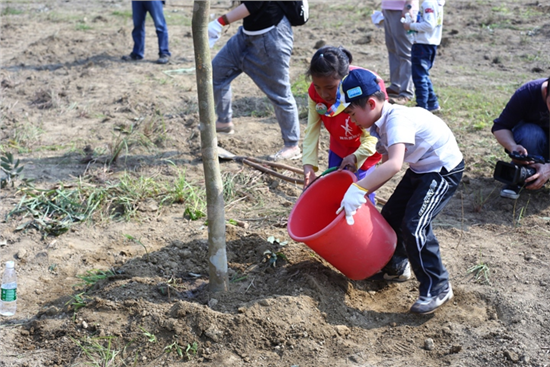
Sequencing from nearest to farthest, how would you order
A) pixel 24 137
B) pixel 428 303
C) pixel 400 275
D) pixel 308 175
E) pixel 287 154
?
pixel 428 303
pixel 400 275
pixel 308 175
pixel 287 154
pixel 24 137

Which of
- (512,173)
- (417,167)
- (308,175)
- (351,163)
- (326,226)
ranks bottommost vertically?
(512,173)

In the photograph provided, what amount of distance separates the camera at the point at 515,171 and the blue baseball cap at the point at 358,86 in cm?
177

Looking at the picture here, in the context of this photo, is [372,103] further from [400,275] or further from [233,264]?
[233,264]

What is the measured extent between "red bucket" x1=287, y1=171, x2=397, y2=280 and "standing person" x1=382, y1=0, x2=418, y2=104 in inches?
125

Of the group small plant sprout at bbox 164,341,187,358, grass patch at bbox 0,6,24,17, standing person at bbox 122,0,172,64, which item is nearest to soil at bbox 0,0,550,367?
small plant sprout at bbox 164,341,187,358

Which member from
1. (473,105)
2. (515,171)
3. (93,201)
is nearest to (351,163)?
(515,171)

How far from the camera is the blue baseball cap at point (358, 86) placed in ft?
9.09

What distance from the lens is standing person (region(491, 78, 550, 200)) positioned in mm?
4168

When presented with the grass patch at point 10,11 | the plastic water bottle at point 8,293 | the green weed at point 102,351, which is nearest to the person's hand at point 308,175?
the green weed at point 102,351

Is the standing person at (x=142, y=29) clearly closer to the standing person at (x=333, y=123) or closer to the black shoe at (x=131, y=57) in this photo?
the black shoe at (x=131, y=57)

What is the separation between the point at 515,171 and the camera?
4055 millimetres

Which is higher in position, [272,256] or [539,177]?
[539,177]

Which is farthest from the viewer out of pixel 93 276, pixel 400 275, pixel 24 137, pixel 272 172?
pixel 24 137

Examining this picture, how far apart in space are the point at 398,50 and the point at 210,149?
3959mm
